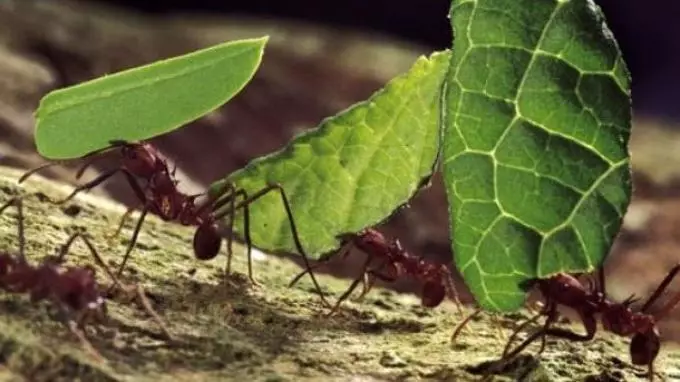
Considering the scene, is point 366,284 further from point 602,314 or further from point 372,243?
point 602,314

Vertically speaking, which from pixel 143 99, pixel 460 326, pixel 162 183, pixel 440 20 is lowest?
pixel 460 326

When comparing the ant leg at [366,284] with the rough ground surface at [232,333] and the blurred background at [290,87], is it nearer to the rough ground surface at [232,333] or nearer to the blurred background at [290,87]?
the rough ground surface at [232,333]

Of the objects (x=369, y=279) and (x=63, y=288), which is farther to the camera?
(x=369, y=279)

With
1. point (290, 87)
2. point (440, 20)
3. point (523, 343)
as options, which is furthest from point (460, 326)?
point (440, 20)

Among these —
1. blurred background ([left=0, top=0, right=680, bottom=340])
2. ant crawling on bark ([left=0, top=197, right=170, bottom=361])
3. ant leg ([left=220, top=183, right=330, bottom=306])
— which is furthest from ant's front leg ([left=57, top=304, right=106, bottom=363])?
blurred background ([left=0, top=0, right=680, bottom=340])

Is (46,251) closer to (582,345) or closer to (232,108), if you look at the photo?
(582,345)

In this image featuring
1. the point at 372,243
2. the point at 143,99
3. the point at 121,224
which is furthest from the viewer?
the point at 372,243

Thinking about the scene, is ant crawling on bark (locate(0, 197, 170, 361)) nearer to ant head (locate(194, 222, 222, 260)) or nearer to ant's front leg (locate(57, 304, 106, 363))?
ant's front leg (locate(57, 304, 106, 363))

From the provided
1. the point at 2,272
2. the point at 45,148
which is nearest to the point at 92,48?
the point at 45,148
